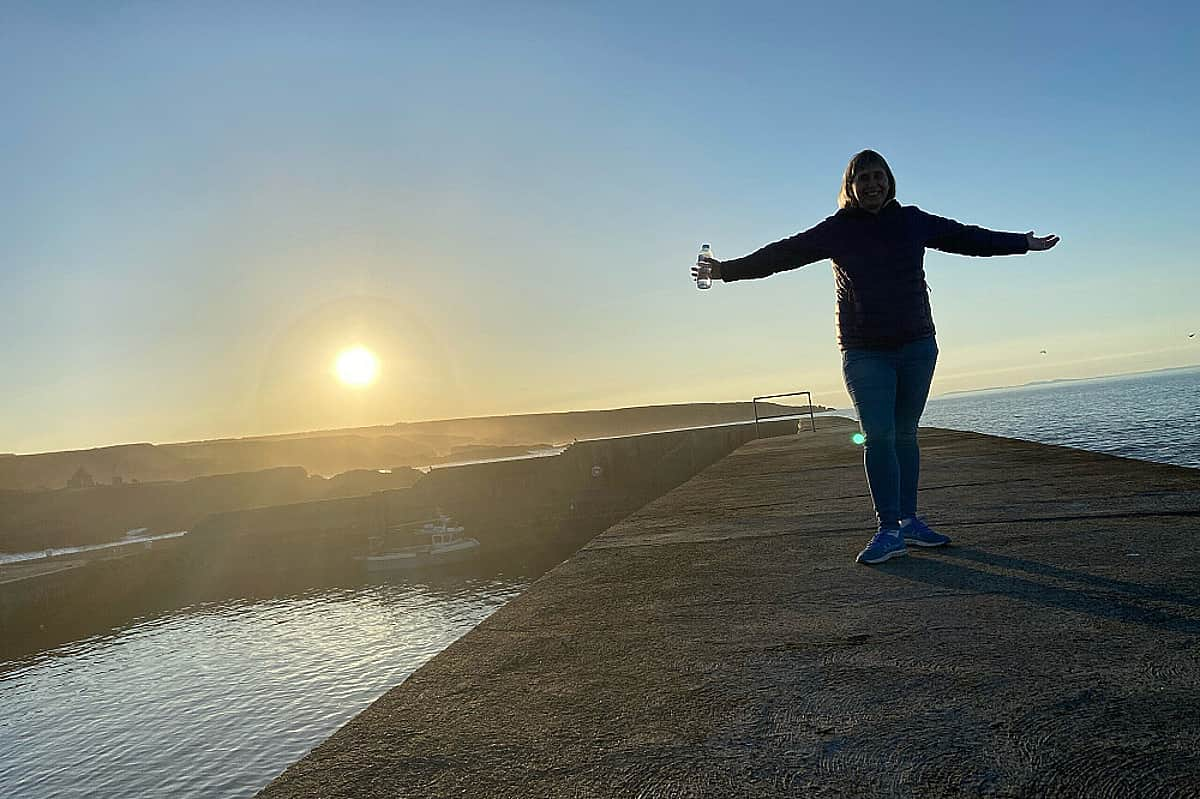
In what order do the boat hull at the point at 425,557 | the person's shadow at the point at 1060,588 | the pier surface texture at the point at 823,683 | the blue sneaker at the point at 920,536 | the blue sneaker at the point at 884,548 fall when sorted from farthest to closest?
the boat hull at the point at 425,557, the blue sneaker at the point at 920,536, the blue sneaker at the point at 884,548, the person's shadow at the point at 1060,588, the pier surface texture at the point at 823,683

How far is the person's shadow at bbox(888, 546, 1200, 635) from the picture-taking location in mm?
2236

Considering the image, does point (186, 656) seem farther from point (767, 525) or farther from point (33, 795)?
point (767, 525)

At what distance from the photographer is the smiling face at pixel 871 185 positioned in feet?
12.1

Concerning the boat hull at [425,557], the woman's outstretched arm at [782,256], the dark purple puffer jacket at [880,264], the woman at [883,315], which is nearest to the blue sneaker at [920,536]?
the woman at [883,315]

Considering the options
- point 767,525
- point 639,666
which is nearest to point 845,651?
point 639,666

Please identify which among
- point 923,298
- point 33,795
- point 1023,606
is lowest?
point 33,795

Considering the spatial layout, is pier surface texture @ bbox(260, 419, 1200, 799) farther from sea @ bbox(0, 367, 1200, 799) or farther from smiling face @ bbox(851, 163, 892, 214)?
sea @ bbox(0, 367, 1200, 799)

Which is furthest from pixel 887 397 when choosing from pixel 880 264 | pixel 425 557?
pixel 425 557

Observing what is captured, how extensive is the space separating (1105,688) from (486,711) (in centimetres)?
139

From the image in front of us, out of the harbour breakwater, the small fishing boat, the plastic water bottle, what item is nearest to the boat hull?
the small fishing boat

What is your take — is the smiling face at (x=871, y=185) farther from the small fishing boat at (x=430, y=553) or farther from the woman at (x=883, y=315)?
the small fishing boat at (x=430, y=553)

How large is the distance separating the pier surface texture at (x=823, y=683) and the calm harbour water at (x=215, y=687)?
3006 centimetres

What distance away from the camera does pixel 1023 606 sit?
2.44 metres

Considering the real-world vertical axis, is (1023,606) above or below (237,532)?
above
